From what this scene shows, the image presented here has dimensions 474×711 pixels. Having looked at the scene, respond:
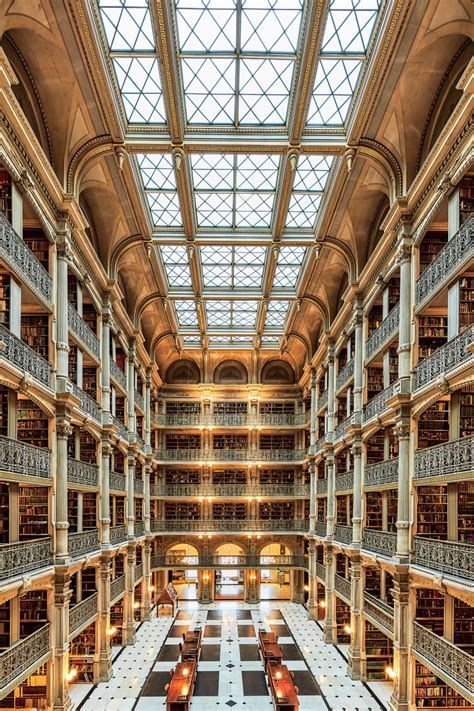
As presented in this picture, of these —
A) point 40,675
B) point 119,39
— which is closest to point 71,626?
point 40,675

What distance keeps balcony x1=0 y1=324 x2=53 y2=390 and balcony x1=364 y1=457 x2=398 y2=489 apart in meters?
7.23

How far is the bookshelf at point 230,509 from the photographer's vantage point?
2647 centimetres

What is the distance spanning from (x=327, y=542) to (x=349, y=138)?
41.3 feet

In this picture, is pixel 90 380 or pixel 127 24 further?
pixel 90 380

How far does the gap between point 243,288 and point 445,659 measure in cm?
1439

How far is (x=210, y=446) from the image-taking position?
87.8 ft

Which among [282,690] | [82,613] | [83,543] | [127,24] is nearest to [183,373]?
[83,543]

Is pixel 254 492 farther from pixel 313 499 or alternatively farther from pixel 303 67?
pixel 303 67

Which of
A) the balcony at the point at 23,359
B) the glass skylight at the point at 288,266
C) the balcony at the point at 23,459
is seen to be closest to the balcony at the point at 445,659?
the balcony at the point at 23,459

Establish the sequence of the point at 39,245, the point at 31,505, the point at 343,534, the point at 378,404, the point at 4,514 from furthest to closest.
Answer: the point at 343,534 → the point at 378,404 → the point at 31,505 → the point at 39,245 → the point at 4,514

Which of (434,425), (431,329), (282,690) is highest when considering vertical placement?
(431,329)

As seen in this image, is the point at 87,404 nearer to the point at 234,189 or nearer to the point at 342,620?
the point at 234,189

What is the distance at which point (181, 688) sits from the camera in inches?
517

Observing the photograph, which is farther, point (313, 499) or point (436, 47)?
point (313, 499)
